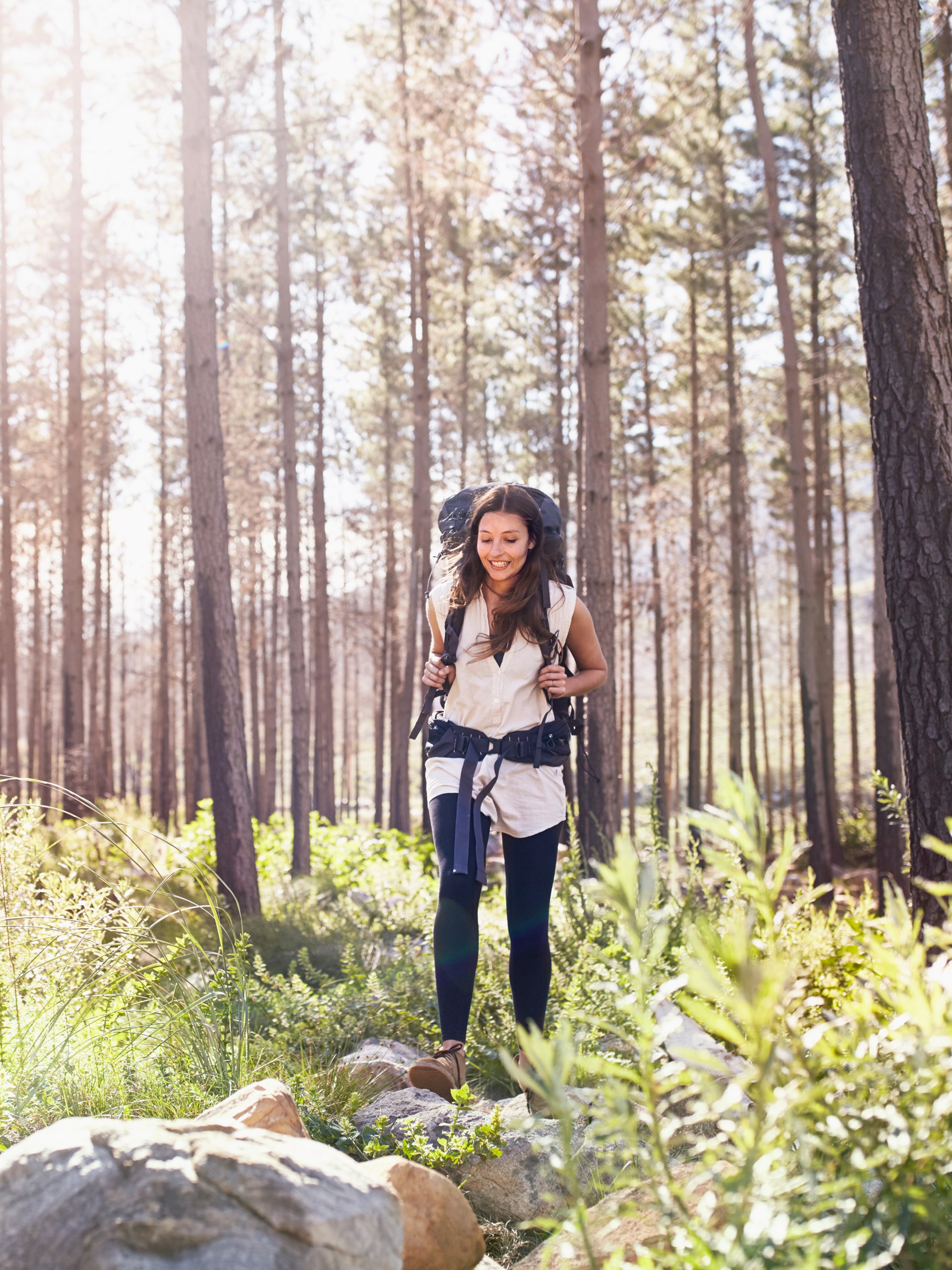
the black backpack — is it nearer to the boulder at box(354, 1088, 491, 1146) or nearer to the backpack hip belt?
the backpack hip belt

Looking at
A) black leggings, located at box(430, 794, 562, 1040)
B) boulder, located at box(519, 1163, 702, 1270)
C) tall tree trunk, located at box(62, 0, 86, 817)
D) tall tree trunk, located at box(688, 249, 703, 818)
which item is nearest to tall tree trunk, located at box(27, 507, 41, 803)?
tall tree trunk, located at box(62, 0, 86, 817)

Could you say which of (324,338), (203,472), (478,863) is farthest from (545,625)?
(324,338)

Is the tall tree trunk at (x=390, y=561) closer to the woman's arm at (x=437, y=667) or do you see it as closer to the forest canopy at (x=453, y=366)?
the forest canopy at (x=453, y=366)

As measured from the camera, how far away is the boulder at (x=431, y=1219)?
2.02 metres

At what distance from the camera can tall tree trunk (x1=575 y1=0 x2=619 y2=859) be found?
25.5ft

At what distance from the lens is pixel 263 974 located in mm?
3812

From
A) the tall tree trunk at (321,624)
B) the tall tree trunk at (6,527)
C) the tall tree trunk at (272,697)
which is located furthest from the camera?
the tall tree trunk at (272,697)

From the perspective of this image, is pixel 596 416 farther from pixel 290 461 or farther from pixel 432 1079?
pixel 432 1079

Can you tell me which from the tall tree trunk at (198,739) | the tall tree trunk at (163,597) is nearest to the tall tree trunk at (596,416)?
the tall tree trunk at (198,739)

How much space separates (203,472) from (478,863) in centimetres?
521

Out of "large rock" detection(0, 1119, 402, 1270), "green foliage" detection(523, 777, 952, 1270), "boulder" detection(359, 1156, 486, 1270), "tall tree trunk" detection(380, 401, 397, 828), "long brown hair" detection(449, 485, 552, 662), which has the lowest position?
"boulder" detection(359, 1156, 486, 1270)

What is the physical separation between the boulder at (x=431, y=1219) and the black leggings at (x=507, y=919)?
2.49 feet

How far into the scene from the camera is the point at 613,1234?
2.01m

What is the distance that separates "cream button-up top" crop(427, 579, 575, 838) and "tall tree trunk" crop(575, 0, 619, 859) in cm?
445
